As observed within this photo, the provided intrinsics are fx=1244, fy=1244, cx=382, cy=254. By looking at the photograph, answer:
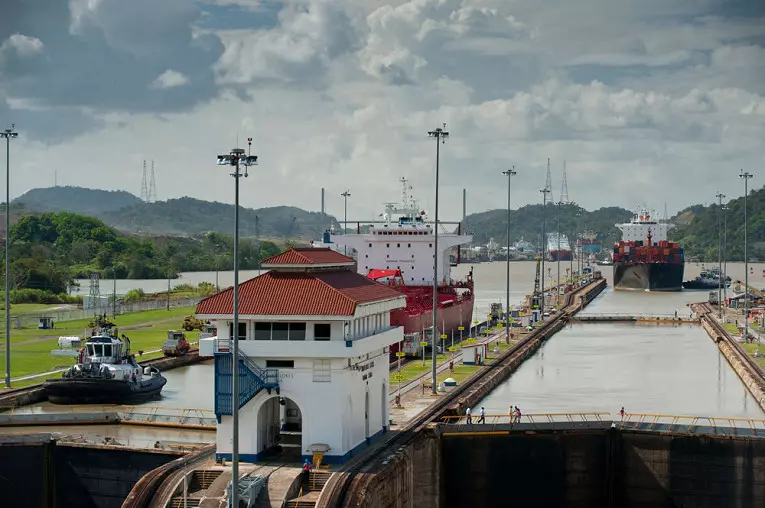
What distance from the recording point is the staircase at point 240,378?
33594 millimetres

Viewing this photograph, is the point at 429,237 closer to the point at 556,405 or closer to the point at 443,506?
the point at 556,405

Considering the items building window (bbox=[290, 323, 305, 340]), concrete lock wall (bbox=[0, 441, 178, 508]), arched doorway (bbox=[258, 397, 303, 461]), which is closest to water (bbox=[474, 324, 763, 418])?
arched doorway (bbox=[258, 397, 303, 461])

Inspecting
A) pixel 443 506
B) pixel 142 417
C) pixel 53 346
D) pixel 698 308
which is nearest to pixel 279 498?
pixel 443 506

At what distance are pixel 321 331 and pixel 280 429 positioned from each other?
4.56m

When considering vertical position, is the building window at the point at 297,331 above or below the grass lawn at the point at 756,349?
above

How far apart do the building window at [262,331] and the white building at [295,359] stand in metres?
0.03

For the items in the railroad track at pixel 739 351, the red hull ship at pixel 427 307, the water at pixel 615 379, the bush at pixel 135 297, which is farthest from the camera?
the bush at pixel 135 297

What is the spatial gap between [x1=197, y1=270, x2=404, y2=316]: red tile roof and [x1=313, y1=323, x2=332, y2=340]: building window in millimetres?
750

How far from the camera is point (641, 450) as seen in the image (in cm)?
3959

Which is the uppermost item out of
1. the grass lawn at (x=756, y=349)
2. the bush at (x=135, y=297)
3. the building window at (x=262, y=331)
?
the building window at (x=262, y=331)

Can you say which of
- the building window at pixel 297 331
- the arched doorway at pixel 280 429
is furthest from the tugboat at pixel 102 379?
the building window at pixel 297 331

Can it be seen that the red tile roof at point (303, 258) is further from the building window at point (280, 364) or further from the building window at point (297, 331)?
the building window at point (280, 364)

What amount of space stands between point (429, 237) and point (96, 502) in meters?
60.4

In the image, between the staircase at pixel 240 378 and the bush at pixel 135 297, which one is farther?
the bush at pixel 135 297
